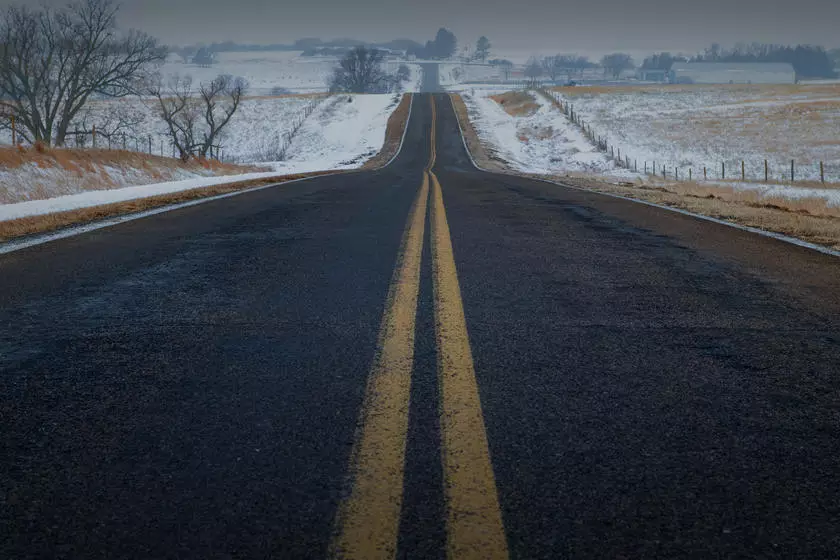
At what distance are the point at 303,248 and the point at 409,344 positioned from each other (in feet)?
10.3

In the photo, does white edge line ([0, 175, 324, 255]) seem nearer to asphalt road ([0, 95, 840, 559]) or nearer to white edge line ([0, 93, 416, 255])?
white edge line ([0, 93, 416, 255])

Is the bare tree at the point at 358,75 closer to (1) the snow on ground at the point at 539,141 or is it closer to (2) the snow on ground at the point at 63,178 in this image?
(1) the snow on ground at the point at 539,141

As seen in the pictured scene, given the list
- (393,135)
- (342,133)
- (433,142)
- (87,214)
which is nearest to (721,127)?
(433,142)

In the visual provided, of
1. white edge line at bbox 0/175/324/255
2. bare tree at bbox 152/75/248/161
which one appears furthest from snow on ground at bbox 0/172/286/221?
bare tree at bbox 152/75/248/161

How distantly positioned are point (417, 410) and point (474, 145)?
53219 mm

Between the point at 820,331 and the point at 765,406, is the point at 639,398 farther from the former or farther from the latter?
the point at 820,331

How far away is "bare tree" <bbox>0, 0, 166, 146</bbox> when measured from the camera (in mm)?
36688

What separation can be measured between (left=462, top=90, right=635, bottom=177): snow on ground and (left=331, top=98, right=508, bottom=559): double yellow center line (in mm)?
35844

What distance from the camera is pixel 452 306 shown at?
377 centimetres

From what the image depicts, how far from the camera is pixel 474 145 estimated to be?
54219mm

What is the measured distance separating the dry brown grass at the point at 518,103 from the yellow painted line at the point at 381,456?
242ft

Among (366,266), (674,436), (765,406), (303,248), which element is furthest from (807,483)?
(303,248)

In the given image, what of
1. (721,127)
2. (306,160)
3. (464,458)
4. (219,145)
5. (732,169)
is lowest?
(464,458)

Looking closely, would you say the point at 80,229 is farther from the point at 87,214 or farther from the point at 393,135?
the point at 393,135
